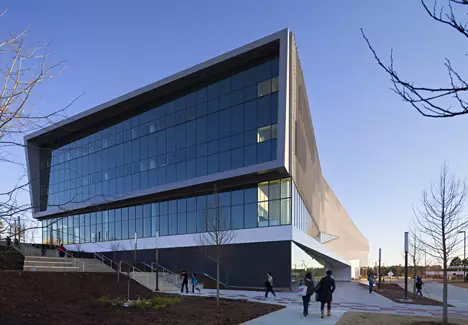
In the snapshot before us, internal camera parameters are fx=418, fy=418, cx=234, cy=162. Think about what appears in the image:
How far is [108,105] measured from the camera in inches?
1753

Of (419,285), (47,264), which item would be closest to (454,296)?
(419,285)

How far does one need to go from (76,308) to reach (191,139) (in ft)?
83.6

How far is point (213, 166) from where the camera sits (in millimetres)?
36281

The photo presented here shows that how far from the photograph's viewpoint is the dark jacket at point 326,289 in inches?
574

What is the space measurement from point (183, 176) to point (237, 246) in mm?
8406

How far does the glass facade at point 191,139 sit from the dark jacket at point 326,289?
1725 cm

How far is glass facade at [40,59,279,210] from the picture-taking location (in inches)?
1326

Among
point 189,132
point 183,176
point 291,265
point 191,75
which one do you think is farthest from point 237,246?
point 191,75

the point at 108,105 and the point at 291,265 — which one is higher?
the point at 108,105

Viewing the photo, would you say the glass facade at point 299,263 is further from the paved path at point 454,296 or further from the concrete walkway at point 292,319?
the concrete walkway at point 292,319

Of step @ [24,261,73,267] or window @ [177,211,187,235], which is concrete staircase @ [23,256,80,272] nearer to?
step @ [24,261,73,267]

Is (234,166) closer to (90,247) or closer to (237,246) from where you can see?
(237,246)

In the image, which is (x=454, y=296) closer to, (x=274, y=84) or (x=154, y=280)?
(x=274, y=84)

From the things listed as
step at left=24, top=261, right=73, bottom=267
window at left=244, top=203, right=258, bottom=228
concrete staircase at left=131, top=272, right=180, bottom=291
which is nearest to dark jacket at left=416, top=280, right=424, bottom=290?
window at left=244, top=203, right=258, bottom=228
